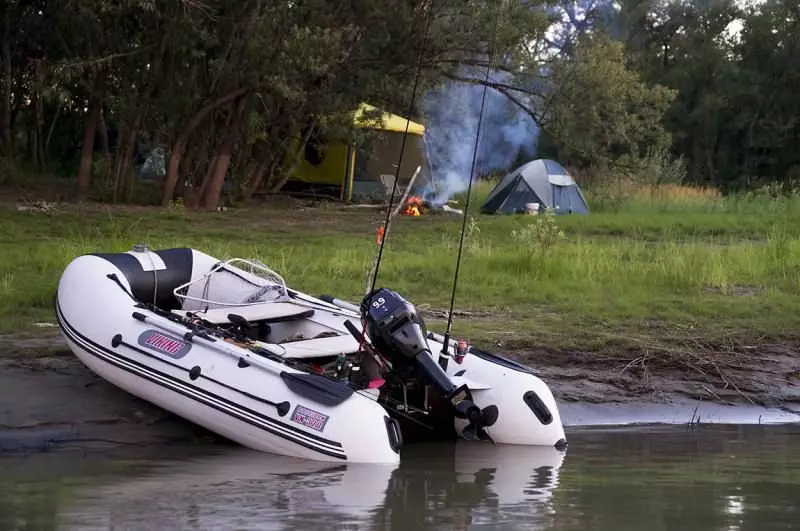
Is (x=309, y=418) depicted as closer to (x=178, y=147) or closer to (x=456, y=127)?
(x=178, y=147)

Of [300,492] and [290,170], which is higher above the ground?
[290,170]

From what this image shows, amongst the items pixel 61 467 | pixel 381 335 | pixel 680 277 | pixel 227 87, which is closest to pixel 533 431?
pixel 381 335

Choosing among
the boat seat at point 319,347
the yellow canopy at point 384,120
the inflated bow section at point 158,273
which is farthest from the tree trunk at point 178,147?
the boat seat at point 319,347

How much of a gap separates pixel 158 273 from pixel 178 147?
12.3m

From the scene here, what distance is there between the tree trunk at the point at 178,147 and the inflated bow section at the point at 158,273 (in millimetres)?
11312

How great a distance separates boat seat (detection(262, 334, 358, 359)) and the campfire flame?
13661 millimetres

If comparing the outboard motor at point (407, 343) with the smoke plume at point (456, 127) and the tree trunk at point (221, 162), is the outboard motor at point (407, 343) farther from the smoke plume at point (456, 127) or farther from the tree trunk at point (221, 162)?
the smoke plume at point (456, 127)

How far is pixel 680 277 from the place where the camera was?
42.7 ft

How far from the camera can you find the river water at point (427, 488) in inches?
247

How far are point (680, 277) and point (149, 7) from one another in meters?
8.74

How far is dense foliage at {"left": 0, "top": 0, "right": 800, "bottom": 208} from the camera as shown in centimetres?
1956

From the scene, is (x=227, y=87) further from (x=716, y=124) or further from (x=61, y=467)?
(x=716, y=124)

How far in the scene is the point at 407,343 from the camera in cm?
768

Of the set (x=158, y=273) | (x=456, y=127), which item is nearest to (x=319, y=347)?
(x=158, y=273)
